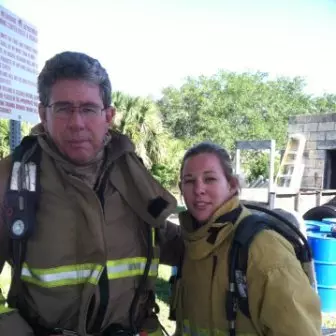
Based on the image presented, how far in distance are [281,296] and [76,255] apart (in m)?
0.79

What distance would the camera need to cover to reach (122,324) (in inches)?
66.9

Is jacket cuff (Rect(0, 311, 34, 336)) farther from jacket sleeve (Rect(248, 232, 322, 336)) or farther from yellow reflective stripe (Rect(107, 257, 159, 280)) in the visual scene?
jacket sleeve (Rect(248, 232, 322, 336))

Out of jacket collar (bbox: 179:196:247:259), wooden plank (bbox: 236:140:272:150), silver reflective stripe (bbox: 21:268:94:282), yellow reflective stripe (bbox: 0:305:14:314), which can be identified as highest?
wooden plank (bbox: 236:140:272:150)

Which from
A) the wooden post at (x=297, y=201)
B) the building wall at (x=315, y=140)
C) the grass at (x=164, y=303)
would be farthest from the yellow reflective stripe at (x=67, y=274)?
the building wall at (x=315, y=140)

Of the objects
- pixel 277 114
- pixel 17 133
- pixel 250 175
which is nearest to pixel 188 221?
pixel 17 133

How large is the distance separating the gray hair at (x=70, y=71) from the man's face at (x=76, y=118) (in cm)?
2

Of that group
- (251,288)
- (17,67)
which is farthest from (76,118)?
(17,67)

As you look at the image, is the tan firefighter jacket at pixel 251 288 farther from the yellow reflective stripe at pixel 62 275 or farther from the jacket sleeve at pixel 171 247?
the yellow reflective stripe at pixel 62 275

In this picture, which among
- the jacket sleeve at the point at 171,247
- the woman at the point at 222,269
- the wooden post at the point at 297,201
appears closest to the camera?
the woman at the point at 222,269

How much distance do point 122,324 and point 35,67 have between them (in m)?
2.61

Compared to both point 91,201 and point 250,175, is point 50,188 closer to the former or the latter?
point 91,201

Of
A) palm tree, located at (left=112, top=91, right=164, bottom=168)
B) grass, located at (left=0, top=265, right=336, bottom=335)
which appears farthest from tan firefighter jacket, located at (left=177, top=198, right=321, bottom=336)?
palm tree, located at (left=112, top=91, right=164, bottom=168)

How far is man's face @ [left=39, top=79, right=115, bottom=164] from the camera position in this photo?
5.40 feet

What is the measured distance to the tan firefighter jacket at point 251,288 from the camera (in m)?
1.57
